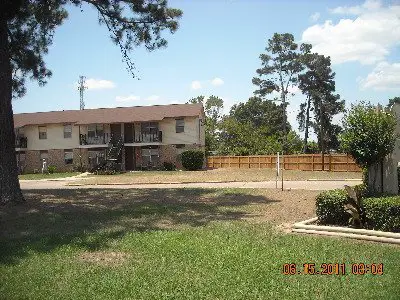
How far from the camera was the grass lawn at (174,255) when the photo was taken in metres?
5.64

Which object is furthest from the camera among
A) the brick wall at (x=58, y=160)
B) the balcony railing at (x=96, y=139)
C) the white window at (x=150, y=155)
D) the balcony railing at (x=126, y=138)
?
the brick wall at (x=58, y=160)

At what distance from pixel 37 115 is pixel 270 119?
34.2 m

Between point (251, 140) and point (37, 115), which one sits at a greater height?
point (37, 115)

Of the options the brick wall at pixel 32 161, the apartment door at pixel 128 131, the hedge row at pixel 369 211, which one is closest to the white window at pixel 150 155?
the apartment door at pixel 128 131

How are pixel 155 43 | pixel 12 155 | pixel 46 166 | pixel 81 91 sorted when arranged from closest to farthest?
pixel 12 155 → pixel 155 43 → pixel 46 166 → pixel 81 91

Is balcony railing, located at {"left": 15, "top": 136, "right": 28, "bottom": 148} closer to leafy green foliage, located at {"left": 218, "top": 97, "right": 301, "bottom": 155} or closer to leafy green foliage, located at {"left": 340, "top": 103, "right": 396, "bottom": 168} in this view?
leafy green foliage, located at {"left": 218, "top": 97, "right": 301, "bottom": 155}

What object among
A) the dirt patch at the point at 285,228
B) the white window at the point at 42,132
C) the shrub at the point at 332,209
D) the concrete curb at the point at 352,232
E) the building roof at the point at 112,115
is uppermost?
the building roof at the point at 112,115

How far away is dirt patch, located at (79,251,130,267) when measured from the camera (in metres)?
7.16

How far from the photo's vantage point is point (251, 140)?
159 ft

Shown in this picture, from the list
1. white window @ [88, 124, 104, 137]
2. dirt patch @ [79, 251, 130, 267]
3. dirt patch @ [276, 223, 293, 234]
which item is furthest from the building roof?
dirt patch @ [79, 251, 130, 267]

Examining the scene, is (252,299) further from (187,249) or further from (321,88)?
(321,88)

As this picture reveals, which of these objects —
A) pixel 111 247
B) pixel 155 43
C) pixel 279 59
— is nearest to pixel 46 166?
pixel 155 43

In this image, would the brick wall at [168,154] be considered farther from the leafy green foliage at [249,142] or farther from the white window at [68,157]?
the white window at [68,157]

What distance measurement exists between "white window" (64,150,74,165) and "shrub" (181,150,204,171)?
1425 cm
